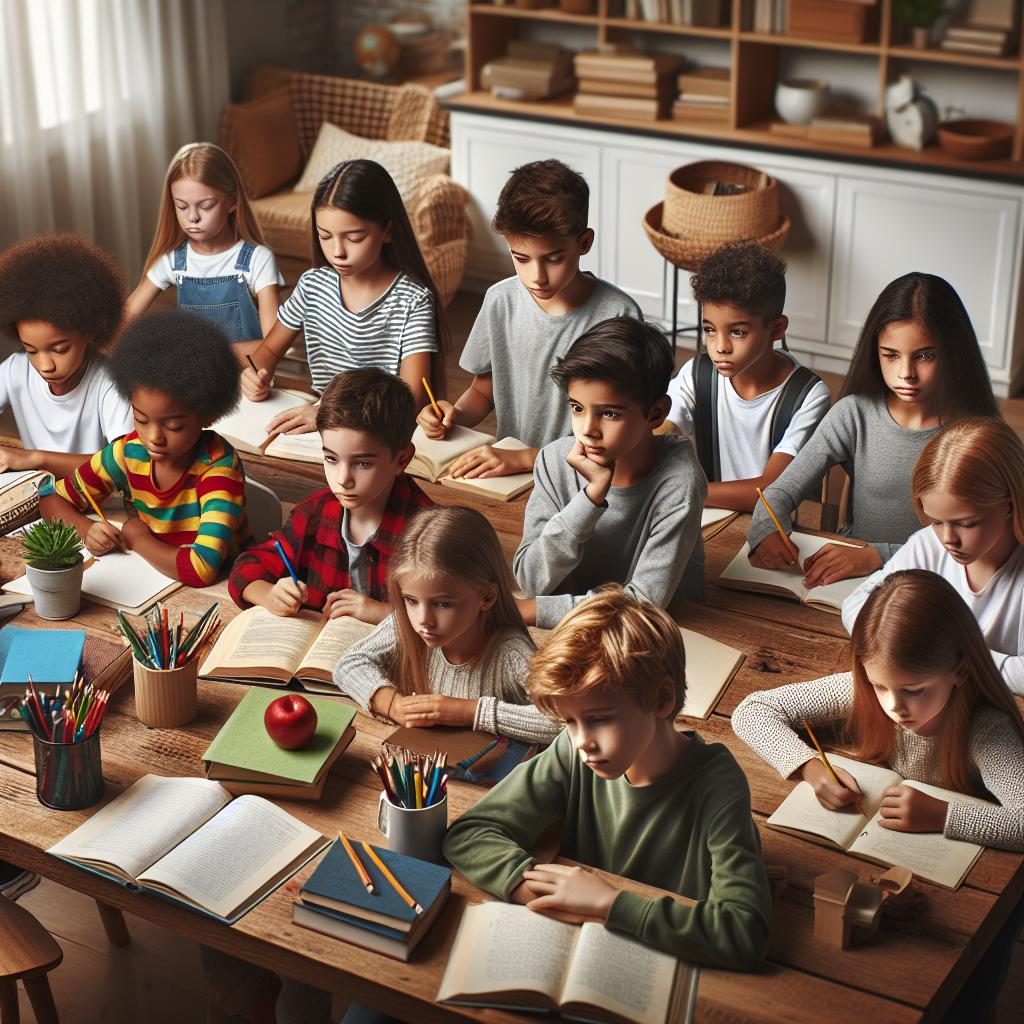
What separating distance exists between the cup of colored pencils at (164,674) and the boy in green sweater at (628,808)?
0.52 m

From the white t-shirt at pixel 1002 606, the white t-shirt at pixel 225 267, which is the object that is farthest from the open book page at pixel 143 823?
the white t-shirt at pixel 225 267

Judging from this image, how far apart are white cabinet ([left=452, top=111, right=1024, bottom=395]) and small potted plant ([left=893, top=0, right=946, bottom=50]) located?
0.48 meters

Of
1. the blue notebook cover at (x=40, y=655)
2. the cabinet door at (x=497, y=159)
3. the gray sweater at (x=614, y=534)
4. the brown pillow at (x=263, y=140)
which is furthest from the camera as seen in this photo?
the brown pillow at (x=263, y=140)

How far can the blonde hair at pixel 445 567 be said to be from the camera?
6.75ft

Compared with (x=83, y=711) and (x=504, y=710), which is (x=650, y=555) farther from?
(x=83, y=711)

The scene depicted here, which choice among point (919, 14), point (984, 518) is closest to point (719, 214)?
point (919, 14)

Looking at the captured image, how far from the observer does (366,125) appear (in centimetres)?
646

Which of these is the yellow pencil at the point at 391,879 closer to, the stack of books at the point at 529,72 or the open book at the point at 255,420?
the open book at the point at 255,420

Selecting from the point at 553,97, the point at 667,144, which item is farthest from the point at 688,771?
the point at 553,97

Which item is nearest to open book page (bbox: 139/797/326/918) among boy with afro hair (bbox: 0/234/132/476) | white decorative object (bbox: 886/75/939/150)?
boy with afro hair (bbox: 0/234/132/476)

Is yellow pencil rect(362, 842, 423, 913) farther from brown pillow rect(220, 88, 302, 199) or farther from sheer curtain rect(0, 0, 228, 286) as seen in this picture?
brown pillow rect(220, 88, 302, 199)

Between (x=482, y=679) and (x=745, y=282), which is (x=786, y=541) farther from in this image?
(x=482, y=679)

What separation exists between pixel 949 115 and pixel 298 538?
12.5 ft

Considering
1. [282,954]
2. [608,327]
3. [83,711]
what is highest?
[608,327]
